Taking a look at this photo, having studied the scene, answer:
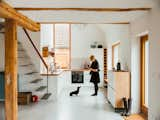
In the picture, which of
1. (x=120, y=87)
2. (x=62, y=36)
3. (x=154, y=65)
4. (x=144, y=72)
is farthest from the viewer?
(x=62, y=36)

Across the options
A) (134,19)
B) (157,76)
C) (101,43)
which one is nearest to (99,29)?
(101,43)

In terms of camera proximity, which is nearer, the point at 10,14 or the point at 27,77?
the point at 10,14

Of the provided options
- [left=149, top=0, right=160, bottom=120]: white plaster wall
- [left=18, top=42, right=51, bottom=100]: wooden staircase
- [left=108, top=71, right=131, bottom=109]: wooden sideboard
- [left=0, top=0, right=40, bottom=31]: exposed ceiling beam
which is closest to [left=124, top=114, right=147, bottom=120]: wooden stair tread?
[left=108, top=71, right=131, bottom=109]: wooden sideboard

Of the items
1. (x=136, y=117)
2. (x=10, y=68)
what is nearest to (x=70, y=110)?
(x=136, y=117)

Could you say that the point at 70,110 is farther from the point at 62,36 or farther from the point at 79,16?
the point at 62,36

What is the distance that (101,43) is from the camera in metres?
13.8

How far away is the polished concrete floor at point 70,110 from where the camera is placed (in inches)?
255

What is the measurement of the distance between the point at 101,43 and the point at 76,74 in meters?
2.12

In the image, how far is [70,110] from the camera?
7.35 m

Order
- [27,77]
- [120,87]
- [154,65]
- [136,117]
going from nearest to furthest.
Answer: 1. [154,65]
2. [136,117]
3. [120,87]
4. [27,77]

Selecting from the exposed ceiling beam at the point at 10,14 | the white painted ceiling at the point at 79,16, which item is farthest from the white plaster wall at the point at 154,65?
the exposed ceiling beam at the point at 10,14

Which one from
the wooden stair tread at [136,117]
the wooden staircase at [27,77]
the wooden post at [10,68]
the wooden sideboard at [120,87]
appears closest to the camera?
the wooden post at [10,68]

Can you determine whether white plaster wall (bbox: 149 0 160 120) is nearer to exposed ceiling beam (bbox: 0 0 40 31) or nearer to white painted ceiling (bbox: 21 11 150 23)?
white painted ceiling (bbox: 21 11 150 23)

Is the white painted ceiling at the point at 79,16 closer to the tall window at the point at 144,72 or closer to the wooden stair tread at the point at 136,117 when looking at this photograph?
the tall window at the point at 144,72
